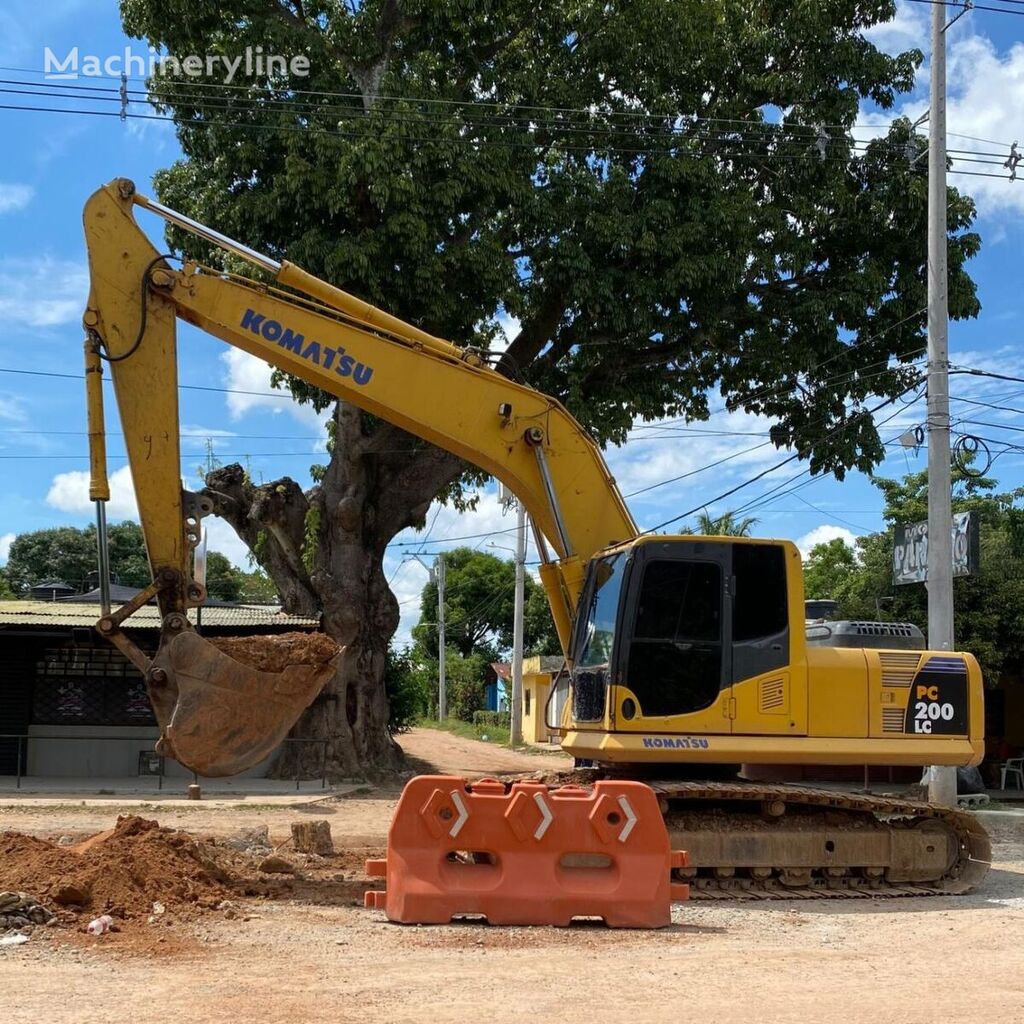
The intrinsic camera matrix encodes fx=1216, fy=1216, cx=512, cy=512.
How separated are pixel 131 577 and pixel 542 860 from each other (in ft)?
169

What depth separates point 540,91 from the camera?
1947cm

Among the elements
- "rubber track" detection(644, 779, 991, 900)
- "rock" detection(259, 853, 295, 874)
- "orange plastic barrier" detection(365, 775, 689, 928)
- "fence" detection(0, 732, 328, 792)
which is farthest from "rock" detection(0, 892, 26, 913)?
"fence" detection(0, 732, 328, 792)

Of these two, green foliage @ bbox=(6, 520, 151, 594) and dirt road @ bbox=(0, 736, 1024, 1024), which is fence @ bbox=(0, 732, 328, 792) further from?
green foliage @ bbox=(6, 520, 151, 594)

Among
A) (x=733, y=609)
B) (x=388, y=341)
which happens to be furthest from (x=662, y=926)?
(x=388, y=341)

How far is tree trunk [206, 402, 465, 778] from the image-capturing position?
66.9ft

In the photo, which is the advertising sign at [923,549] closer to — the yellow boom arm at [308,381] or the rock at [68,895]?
the yellow boom arm at [308,381]

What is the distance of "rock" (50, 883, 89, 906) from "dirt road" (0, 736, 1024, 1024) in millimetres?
472

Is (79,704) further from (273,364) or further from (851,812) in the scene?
(851,812)

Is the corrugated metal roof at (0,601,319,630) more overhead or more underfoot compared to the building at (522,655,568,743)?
more overhead

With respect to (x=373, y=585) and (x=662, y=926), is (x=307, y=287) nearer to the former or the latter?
(x=662, y=926)

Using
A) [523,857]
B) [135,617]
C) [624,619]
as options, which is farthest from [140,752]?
[523,857]

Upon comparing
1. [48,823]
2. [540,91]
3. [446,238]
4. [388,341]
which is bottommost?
[48,823]

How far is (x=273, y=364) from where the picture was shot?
404 inches

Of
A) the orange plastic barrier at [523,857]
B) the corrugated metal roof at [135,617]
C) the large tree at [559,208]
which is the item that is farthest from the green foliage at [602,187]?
the orange plastic barrier at [523,857]
